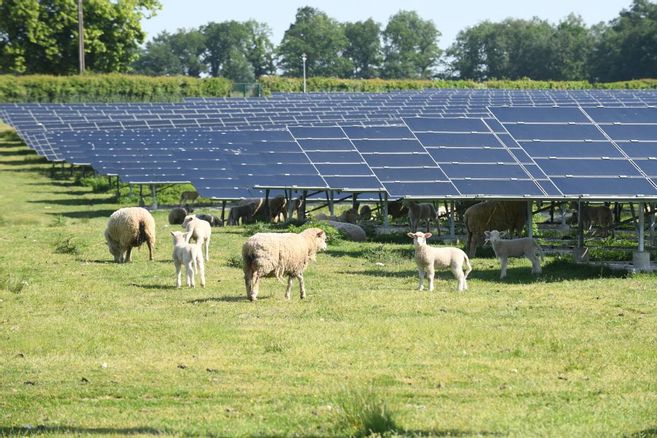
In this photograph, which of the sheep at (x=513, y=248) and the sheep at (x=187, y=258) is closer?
the sheep at (x=187, y=258)

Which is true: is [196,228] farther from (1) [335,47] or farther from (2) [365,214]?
(1) [335,47]

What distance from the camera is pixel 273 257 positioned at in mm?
17797

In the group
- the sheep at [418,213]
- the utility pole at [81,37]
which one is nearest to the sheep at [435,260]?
the sheep at [418,213]

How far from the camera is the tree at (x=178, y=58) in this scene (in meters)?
195

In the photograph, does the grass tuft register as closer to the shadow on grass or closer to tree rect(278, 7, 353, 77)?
the shadow on grass

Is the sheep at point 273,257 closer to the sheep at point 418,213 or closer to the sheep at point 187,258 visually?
the sheep at point 187,258

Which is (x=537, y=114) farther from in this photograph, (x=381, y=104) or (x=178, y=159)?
(x=381, y=104)

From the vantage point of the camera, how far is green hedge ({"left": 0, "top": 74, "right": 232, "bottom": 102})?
96.2 m

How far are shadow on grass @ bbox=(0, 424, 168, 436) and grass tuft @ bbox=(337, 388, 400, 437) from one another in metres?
1.48

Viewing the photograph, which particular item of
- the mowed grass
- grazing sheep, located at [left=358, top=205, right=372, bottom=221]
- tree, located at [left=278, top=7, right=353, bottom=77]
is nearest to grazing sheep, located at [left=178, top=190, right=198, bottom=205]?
grazing sheep, located at [left=358, top=205, right=372, bottom=221]

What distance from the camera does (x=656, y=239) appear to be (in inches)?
1064

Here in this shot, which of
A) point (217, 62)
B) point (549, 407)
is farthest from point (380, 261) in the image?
point (217, 62)

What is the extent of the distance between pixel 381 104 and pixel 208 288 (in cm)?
4885

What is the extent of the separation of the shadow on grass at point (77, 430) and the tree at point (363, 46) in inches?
6649
